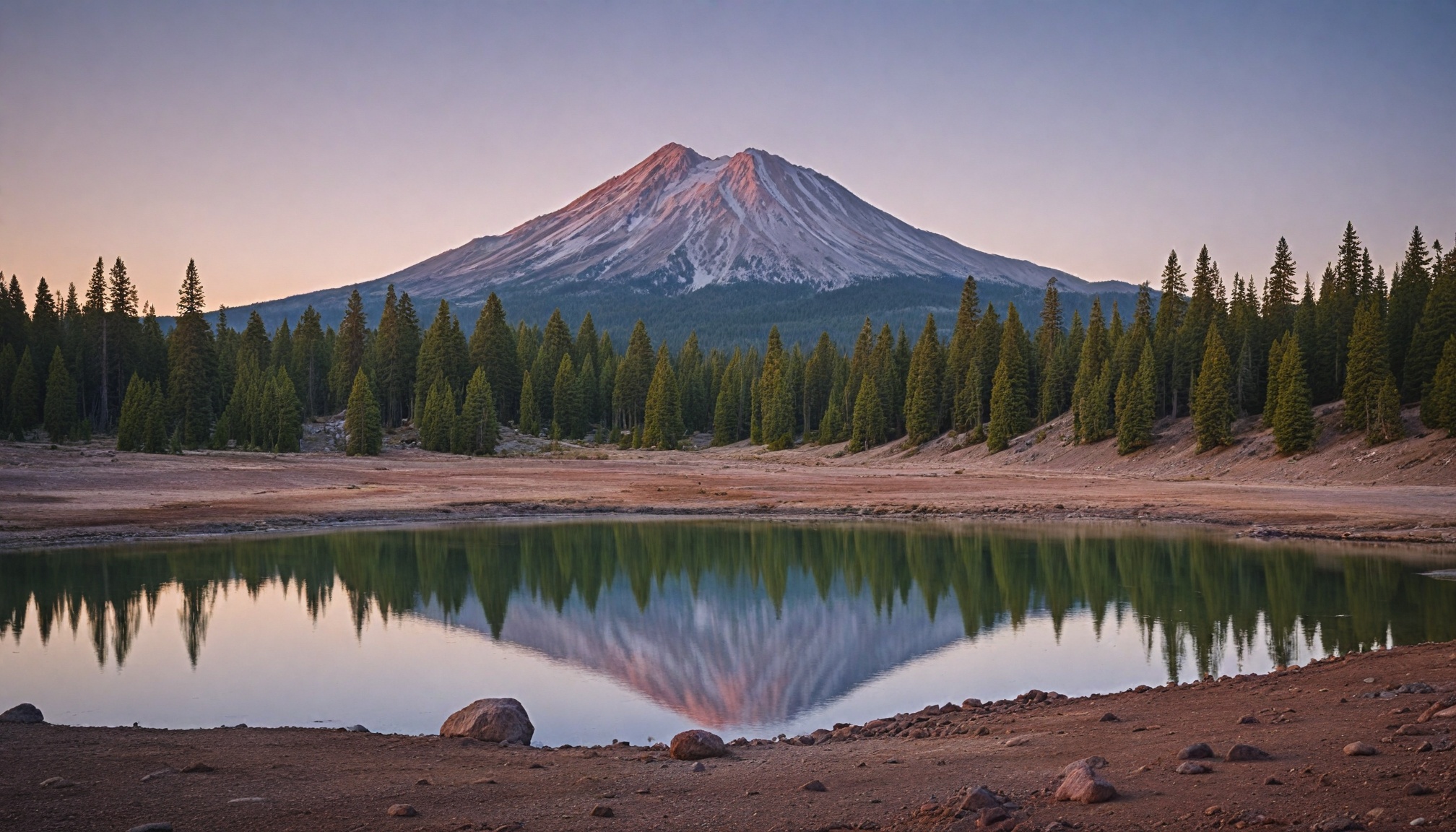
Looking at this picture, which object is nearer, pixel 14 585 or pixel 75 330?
pixel 14 585

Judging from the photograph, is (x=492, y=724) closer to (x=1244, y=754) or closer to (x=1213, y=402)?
(x=1244, y=754)

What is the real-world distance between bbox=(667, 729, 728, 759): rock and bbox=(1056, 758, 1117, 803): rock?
4.05 m

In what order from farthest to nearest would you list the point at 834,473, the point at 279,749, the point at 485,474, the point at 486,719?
1. the point at 834,473
2. the point at 485,474
3. the point at 486,719
4. the point at 279,749

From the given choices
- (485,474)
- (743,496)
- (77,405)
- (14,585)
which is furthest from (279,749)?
(77,405)

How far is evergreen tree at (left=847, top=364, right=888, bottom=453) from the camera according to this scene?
95.6m

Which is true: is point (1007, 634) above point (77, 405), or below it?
below

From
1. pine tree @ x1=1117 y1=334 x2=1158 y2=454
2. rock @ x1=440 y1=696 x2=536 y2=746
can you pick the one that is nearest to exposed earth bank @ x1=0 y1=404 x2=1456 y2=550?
pine tree @ x1=1117 y1=334 x2=1158 y2=454

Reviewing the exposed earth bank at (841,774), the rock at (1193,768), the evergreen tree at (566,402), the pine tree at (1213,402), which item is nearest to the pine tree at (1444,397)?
the pine tree at (1213,402)

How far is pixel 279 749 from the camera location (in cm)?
1132

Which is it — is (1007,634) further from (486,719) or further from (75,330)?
(75,330)

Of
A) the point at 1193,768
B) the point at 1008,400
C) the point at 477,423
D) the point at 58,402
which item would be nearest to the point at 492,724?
the point at 1193,768

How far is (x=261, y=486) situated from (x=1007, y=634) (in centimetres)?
3983

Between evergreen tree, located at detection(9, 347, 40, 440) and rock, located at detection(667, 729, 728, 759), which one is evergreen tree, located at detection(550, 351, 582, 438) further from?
rock, located at detection(667, 729, 728, 759)

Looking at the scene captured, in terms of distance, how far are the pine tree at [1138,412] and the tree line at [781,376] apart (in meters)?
0.15
